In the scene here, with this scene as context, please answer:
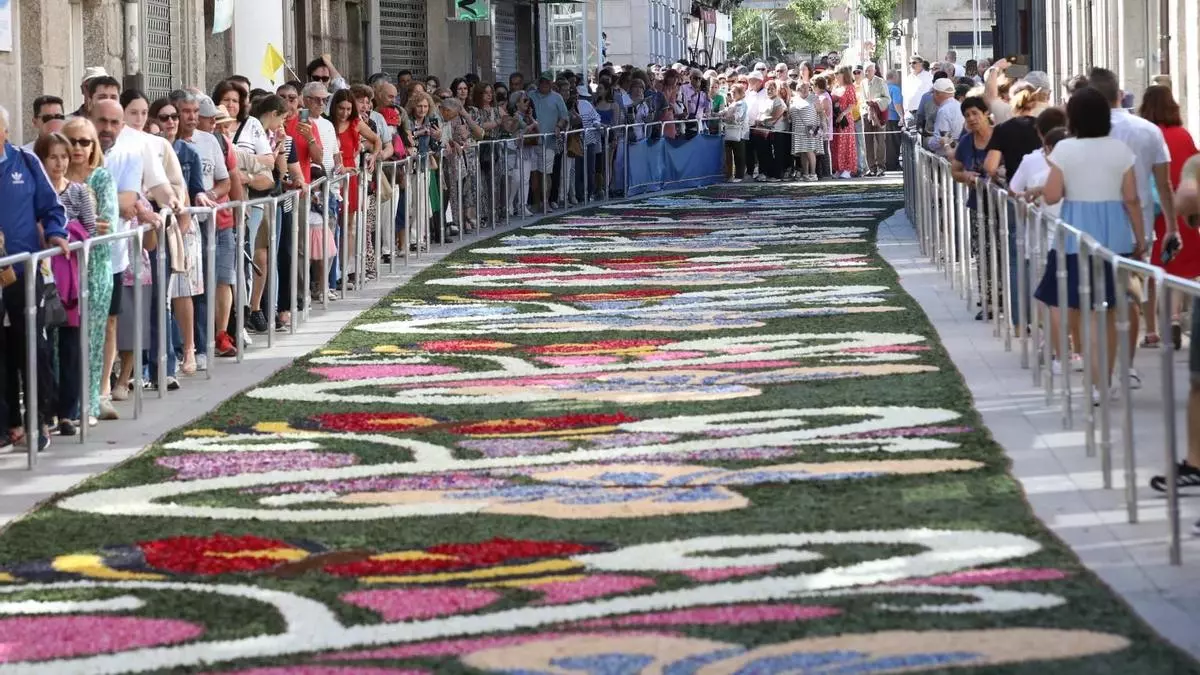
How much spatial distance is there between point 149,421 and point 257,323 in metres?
4.47

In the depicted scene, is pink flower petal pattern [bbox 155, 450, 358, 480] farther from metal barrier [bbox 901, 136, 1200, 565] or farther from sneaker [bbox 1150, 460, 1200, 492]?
sneaker [bbox 1150, 460, 1200, 492]

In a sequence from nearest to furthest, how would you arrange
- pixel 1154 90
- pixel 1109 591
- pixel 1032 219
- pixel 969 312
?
pixel 1109 591 < pixel 1032 219 < pixel 1154 90 < pixel 969 312

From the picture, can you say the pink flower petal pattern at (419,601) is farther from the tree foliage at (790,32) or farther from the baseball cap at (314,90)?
the tree foliage at (790,32)

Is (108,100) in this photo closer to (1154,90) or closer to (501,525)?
(501,525)

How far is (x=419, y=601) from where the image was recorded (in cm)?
774

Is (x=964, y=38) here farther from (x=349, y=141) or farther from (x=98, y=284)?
(x=98, y=284)

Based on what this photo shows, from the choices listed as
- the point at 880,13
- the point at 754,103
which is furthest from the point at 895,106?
the point at 880,13

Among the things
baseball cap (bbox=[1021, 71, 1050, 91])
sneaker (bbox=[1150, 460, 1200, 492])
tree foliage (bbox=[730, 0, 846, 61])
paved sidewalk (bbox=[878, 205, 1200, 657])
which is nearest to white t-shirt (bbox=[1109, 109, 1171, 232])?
paved sidewalk (bbox=[878, 205, 1200, 657])

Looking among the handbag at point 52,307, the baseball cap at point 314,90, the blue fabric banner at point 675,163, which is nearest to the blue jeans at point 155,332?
the handbag at point 52,307

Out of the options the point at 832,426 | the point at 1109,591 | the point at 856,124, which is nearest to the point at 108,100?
the point at 832,426

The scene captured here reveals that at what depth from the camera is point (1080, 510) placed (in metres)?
9.09

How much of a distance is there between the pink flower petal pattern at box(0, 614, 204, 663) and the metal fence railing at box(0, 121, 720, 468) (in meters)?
3.48

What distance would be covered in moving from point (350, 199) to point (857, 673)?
14026 mm

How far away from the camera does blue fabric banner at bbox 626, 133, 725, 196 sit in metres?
36.8
